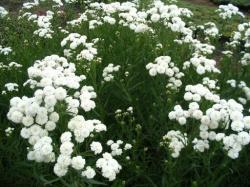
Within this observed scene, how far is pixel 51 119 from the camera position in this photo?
326cm

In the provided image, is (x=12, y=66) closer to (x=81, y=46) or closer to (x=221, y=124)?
(x=81, y=46)

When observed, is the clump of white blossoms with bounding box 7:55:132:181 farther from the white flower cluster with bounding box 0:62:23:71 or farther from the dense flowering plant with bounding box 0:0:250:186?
the white flower cluster with bounding box 0:62:23:71

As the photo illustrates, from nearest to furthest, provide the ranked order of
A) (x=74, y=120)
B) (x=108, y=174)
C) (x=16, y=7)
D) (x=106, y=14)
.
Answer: (x=108, y=174) < (x=74, y=120) < (x=106, y=14) < (x=16, y=7)

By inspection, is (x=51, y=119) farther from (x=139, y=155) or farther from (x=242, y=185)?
(x=242, y=185)

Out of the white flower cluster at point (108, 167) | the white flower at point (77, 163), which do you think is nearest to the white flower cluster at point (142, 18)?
the white flower cluster at point (108, 167)

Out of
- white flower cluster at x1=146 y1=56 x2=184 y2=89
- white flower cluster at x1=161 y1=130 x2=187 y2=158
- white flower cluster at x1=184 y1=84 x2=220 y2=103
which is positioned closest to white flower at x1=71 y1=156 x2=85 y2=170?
white flower cluster at x1=161 y1=130 x2=187 y2=158

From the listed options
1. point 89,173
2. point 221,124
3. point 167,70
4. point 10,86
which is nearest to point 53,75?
point 89,173

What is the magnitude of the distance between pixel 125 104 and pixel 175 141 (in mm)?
→ 1012

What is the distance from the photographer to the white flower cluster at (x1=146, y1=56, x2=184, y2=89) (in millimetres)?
4191

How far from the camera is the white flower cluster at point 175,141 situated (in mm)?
3572

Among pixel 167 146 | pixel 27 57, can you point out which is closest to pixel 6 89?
pixel 27 57

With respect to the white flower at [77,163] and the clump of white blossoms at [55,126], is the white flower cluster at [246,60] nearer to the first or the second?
the clump of white blossoms at [55,126]

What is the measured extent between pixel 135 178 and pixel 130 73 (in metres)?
1.17

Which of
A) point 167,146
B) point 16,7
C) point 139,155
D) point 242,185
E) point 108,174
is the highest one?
point 108,174
